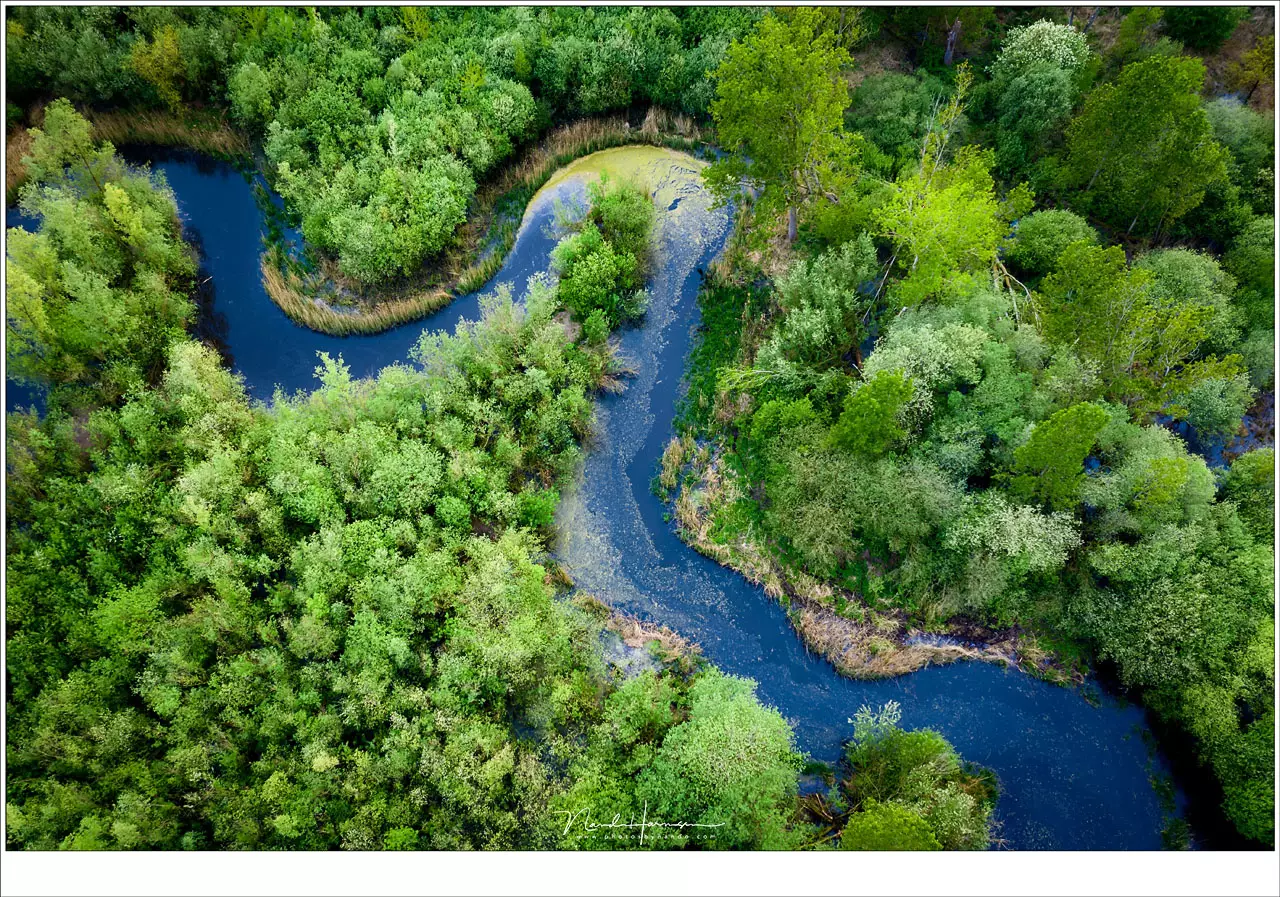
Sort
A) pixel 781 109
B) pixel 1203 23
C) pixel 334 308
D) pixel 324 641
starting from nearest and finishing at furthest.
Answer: pixel 324 641 < pixel 781 109 < pixel 334 308 < pixel 1203 23

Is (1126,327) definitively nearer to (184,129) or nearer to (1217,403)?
(1217,403)

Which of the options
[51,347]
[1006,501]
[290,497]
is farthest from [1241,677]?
[51,347]

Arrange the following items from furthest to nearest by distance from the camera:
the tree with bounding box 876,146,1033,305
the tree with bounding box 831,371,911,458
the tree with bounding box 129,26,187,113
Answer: the tree with bounding box 129,26,187,113, the tree with bounding box 876,146,1033,305, the tree with bounding box 831,371,911,458

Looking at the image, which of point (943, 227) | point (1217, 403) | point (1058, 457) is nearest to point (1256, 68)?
point (1217, 403)

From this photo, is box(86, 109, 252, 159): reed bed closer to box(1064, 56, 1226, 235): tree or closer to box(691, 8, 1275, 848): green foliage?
box(691, 8, 1275, 848): green foliage

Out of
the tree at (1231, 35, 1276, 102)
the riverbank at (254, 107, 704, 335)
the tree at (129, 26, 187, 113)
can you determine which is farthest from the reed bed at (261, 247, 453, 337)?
the tree at (1231, 35, 1276, 102)

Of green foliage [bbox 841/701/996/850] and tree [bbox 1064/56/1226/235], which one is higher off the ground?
tree [bbox 1064/56/1226/235]

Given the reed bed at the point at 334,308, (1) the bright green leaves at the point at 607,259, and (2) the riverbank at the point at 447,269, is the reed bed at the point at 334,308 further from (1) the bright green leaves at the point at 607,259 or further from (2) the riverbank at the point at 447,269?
(1) the bright green leaves at the point at 607,259

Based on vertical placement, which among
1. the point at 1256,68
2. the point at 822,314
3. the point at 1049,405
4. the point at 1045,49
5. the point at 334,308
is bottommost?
the point at 1049,405
